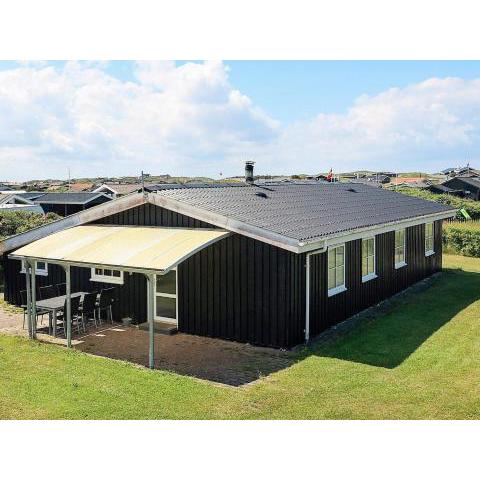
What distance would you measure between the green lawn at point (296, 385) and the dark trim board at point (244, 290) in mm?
931

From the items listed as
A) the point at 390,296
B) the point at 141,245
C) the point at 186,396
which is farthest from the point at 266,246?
the point at 390,296

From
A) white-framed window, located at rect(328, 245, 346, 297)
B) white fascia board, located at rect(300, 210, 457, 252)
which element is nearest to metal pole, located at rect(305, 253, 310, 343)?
white fascia board, located at rect(300, 210, 457, 252)

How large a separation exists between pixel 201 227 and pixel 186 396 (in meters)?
4.72

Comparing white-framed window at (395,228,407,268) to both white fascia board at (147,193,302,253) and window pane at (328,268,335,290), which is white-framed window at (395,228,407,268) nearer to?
window pane at (328,268,335,290)

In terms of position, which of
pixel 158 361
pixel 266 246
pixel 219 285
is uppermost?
pixel 266 246

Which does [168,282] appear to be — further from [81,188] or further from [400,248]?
[81,188]

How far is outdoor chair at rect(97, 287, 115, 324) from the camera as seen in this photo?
1458cm

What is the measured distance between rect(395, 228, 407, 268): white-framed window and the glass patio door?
754 cm

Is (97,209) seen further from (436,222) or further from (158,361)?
(436,222)

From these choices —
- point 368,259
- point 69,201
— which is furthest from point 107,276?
point 69,201

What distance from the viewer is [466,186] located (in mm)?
68125

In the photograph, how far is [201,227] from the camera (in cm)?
1336

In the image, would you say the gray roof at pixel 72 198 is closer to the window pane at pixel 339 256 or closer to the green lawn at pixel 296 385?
the green lawn at pixel 296 385

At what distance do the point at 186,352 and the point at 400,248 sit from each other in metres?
9.20
